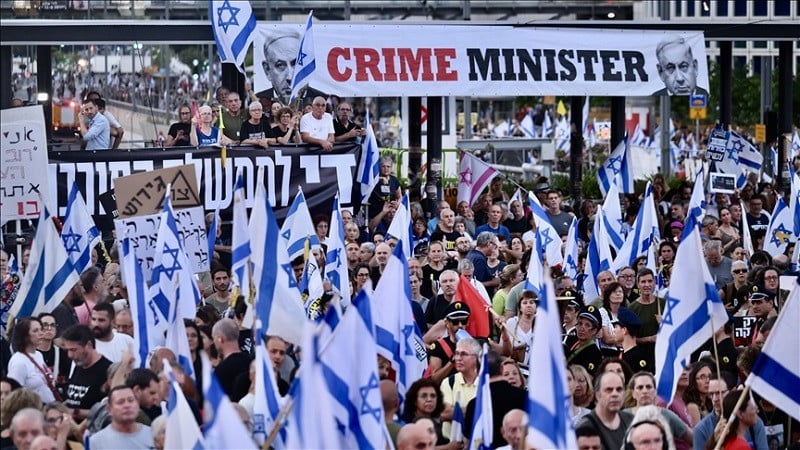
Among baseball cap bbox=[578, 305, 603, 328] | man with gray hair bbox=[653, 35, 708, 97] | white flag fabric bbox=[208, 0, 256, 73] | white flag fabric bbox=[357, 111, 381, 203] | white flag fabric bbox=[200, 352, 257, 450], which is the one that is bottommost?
baseball cap bbox=[578, 305, 603, 328]

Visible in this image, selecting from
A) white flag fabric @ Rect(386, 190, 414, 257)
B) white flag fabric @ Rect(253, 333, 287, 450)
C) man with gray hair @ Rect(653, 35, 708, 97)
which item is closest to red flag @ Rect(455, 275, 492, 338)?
white flag fabric @ Rect(386, 190, 414, 257)

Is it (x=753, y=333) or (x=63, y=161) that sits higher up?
(x=63, y=161)

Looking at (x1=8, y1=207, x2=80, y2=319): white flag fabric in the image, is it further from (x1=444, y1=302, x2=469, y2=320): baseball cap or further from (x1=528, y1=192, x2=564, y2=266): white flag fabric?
(x1=528, y1=192, x2=564, y2=266): white flag fabric

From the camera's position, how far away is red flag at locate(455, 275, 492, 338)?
49.7ft

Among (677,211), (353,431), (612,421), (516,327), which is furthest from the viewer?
(677,211)

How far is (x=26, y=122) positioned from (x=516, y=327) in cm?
406

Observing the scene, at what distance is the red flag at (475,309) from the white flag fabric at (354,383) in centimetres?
479

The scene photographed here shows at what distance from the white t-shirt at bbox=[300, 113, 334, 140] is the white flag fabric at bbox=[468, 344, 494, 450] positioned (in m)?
9.88

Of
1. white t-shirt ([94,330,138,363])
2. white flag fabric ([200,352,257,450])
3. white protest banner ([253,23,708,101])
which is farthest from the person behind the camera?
white protest banner ([253,23,708,101])

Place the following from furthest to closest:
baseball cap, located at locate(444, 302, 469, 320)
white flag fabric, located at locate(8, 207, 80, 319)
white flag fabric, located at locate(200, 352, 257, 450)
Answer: baseball cap, located at locate(444, 302, 469, 320) → white flag fabric, located at locate(8, 207, 80, 319) → white flag fabric, located at locate(200, 352, 257, 450)

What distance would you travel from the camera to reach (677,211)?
76.1ft

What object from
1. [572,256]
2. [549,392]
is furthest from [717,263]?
[549,392]

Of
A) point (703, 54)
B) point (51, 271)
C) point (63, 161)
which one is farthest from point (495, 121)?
point (51, 271)

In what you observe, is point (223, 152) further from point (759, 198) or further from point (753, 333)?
point (759, 198)
